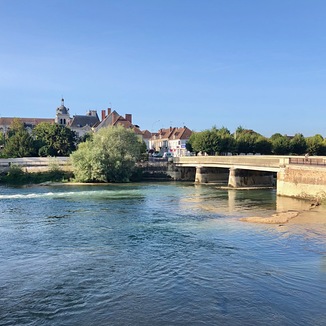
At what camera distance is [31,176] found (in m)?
65.6

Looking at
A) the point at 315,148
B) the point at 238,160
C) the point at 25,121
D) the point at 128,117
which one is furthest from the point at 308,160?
the point at 25,121

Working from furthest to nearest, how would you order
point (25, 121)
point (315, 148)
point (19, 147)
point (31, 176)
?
point (25, 121) < point (315, 148) < point (19, 147) < point (31, 176)

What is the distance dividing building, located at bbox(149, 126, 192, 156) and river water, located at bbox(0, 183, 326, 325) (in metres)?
88.1

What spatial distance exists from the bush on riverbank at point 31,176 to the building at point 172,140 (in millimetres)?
53256

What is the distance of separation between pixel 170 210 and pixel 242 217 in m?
6.75

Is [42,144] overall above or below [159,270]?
above

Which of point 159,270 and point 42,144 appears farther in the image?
point 42,144

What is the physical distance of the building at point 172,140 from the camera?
12153cm

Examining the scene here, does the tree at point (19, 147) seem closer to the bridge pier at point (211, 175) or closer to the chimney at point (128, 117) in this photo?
the bridge pier at point (211, 175)

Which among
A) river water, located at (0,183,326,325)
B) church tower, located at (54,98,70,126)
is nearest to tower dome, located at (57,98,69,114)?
church tower, located at (54,98,70,126)

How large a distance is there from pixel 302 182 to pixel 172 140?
87740 mm

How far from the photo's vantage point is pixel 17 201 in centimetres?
4094

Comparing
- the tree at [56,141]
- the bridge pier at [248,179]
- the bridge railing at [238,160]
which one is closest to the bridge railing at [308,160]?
the bridge railing at [238,160]

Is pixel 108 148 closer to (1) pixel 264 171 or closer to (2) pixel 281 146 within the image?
(1) pixel 264 171
